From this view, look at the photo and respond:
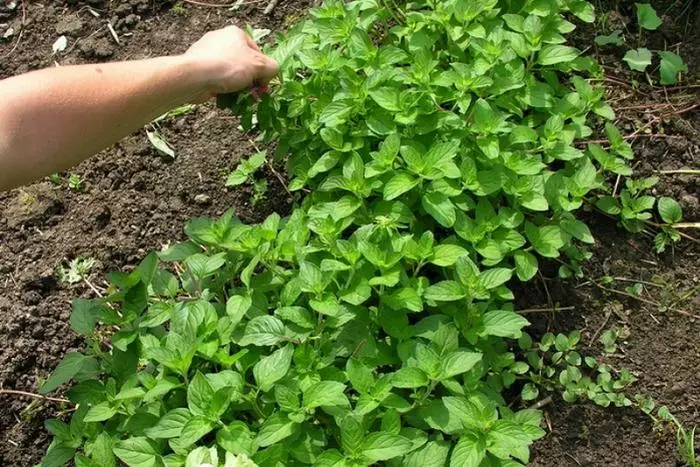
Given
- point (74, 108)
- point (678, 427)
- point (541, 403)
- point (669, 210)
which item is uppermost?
point (74, 108)

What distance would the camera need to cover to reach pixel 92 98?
6.91ft

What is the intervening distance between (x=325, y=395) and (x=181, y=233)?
1.22 m

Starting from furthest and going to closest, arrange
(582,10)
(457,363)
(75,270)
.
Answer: (75,270) → (582,10) → (457,363)

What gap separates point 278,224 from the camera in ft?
7.75

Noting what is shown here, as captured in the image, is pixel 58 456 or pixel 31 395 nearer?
pixel 58 456

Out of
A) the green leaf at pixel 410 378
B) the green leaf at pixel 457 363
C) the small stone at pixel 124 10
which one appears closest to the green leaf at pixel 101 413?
the green leaf at pixel 410 378

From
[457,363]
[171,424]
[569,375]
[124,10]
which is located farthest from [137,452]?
[124,10]

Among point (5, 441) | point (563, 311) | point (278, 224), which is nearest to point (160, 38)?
point (278, 224)

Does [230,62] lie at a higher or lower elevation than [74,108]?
lower

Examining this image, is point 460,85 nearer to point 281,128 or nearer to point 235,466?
point 281,128

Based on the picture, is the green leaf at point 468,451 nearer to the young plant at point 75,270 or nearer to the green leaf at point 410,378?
the green leaf at point 410,378

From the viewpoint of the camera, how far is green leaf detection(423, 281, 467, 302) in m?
2.15

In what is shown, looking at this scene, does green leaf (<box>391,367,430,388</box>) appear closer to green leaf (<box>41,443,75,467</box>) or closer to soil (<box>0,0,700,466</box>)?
soil (<box>0,0,700,466</box>)

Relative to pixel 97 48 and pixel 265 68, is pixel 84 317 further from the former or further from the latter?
pixel 97 48
